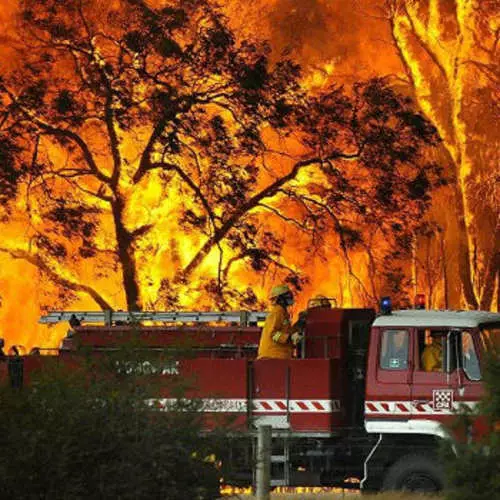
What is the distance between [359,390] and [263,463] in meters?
3.65

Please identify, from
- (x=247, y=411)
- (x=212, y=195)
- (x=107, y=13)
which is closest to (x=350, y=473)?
(x=247, y=411)

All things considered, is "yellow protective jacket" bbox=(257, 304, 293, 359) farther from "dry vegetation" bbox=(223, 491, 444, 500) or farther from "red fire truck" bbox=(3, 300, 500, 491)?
"dry vegetation" bbox=(223, 491, 444, 500)

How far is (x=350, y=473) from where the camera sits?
19328 mm

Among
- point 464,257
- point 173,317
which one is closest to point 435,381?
point 173,317

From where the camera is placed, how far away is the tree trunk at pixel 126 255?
30.1m

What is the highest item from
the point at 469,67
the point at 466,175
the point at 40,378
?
the point at 469,67

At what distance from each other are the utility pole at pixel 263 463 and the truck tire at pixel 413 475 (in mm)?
2339

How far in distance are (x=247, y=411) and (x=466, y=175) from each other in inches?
632

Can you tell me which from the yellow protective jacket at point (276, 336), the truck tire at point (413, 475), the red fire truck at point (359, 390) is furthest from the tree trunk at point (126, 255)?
the truck tire at point (413, 475)

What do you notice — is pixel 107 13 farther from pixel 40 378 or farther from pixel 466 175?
pixel 40 378

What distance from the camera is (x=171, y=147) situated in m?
29.7

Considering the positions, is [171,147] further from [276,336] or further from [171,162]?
[276,336]

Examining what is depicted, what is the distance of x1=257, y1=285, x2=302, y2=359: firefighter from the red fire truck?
0.30m

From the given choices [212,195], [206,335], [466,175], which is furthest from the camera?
[466,175]
